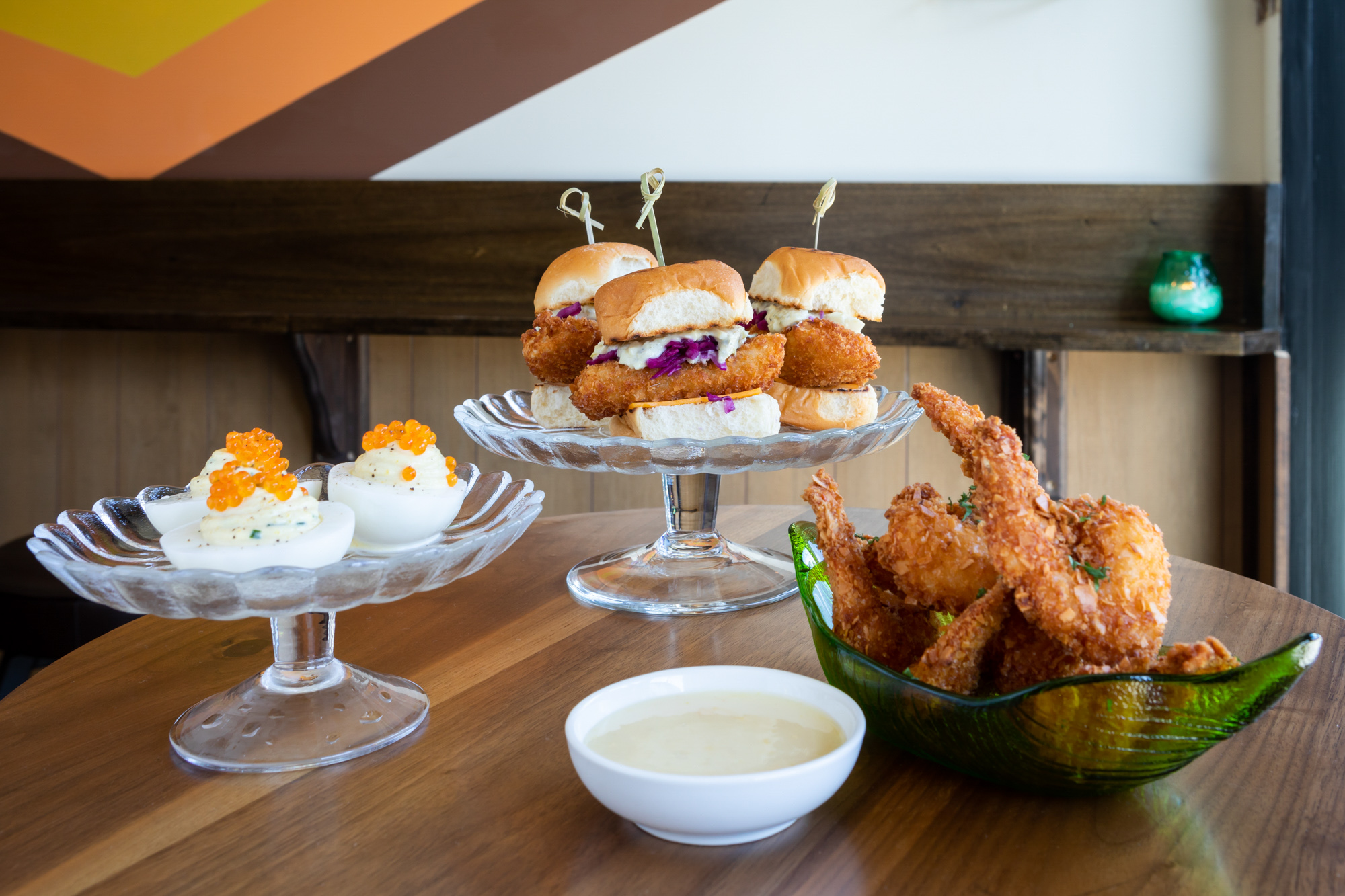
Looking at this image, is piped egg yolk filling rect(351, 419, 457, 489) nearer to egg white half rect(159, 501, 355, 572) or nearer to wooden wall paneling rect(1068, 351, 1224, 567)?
egg white half rect(159, 501, 355, 572)

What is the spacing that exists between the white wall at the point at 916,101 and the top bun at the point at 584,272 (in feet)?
4.64

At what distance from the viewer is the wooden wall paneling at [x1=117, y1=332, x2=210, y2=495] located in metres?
3.25

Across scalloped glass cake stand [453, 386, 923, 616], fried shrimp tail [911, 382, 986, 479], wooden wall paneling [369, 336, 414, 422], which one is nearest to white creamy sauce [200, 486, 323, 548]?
scalloped glass cake stand [453, 386, 923, 616]

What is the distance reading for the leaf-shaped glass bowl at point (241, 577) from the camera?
70cm

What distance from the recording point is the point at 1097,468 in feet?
9.41

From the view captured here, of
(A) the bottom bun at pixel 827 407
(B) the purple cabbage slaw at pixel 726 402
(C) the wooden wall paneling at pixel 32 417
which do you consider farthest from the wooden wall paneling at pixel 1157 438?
(C) the wooden wall paneling at pixel 32 417

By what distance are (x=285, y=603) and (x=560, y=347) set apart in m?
0.76

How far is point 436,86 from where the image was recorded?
294 cm

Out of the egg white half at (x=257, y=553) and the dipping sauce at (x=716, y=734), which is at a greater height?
the egg white half at (x=257, y=553)

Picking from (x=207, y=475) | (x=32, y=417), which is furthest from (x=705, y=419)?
(x=32, y=417)

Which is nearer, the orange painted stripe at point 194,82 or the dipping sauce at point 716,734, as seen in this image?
the dipping sauce at point 716,734

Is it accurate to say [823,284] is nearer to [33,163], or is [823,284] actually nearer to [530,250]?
[530,250]

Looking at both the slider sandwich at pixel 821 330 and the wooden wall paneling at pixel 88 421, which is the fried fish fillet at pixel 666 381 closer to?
the slider sandwich at pixel 821 330

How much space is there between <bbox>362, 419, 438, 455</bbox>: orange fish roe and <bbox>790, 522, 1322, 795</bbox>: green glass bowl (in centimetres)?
43
